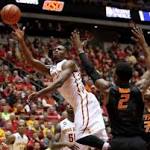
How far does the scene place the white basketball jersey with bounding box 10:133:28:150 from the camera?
1072 cm

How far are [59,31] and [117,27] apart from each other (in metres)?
2.93

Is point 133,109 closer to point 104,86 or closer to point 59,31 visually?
point 104,86

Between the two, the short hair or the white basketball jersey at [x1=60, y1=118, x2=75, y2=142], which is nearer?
the short hair

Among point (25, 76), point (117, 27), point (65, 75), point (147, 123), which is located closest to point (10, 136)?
point (147, 123)

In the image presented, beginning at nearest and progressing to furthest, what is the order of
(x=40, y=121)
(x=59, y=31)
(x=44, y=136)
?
(x=44, y=136), (x=40, y=121), (x=59, y=31)

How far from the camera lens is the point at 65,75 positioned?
648 centimetres

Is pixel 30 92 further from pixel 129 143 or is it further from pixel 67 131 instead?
pixel 129 143

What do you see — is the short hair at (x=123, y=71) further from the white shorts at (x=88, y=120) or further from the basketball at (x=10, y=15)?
the basketball at (x=10, y=15)

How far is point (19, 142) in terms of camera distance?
10.8 m

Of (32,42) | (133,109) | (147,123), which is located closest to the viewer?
(133,109)

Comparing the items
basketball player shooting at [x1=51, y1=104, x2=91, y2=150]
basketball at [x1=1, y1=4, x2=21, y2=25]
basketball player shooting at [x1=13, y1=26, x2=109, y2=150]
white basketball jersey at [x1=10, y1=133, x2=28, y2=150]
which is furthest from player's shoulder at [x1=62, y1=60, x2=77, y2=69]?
white basketball jersey at [x1=10, y1=133, x2=28, y2=150]

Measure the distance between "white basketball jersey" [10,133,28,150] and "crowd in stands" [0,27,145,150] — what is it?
0.92 ft

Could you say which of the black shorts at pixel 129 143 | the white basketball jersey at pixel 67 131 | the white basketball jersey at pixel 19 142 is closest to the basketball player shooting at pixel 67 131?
the white basketball jersey at pixel 67 131

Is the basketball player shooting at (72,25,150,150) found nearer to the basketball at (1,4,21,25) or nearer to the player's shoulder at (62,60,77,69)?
the player's shoulder at (62,60,77,69)
